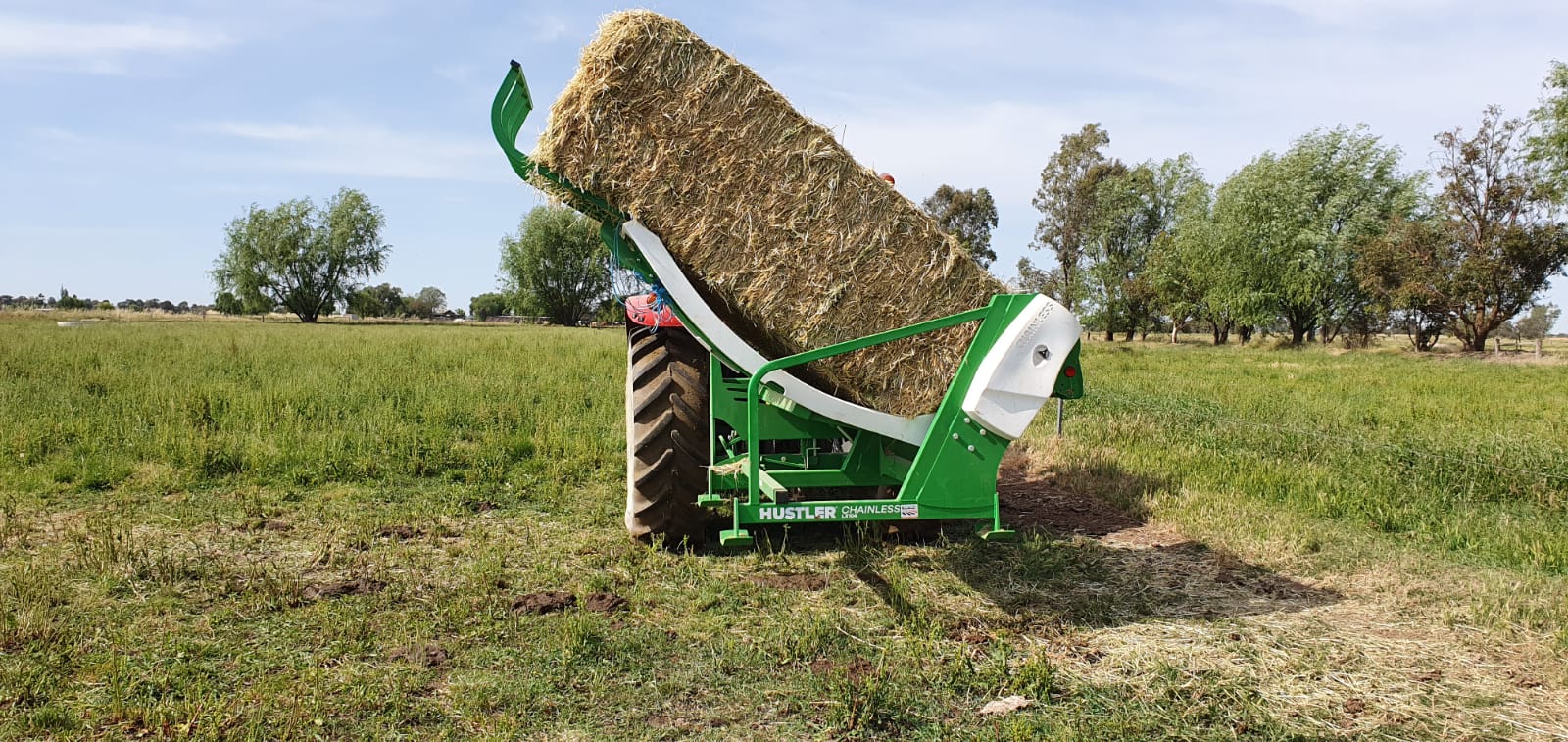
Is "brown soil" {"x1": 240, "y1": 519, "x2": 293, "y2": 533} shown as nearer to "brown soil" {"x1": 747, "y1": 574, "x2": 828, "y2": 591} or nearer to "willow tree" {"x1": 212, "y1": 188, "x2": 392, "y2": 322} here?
"brown soil" {"x1": 747, "y1": 574, "x2": 828, "y2": 591}

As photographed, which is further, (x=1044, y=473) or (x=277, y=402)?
(x=277, y=402)

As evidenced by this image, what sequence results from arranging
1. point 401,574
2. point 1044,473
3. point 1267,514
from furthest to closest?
point 1044,473
point 1267,514
point 401,574

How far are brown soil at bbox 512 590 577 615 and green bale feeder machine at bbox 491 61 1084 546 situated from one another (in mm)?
876

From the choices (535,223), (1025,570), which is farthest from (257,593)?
(535,223)

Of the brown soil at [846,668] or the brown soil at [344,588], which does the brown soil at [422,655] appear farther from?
the brown soil at [846,668]

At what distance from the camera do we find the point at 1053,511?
22.9 feet

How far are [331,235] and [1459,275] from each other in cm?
6852

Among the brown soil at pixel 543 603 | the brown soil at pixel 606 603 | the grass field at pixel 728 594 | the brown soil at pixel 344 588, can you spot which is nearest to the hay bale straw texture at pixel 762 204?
the grass field at pixel 728 594

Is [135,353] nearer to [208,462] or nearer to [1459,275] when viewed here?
[208,462]

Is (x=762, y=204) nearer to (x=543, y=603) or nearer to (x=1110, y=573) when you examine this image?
(x=543, y=603)

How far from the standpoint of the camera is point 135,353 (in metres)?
15.0

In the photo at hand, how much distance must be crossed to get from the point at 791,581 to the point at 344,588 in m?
2.30

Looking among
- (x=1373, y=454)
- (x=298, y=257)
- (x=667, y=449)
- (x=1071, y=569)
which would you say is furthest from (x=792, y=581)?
(x=298, y=257)

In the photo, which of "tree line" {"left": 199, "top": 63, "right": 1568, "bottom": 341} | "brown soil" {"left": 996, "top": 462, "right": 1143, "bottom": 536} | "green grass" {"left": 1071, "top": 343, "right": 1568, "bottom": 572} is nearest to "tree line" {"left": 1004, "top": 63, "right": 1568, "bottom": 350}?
"tree line" {"left": 199, "top": 63, "right": 1568, "bottom": 341}
